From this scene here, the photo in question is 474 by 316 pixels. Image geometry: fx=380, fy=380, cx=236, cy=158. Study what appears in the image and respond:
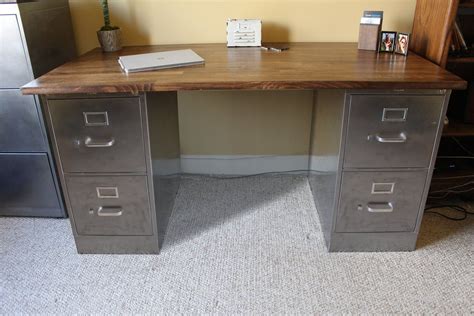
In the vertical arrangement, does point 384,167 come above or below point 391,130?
below

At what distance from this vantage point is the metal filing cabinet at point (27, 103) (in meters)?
1.54

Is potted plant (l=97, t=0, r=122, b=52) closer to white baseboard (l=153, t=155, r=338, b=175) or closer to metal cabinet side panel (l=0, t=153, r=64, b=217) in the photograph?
metal cabinet side panel (l=0, t=153, r=64, b=217)

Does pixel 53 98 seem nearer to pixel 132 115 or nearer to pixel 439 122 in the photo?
pixel 132 115

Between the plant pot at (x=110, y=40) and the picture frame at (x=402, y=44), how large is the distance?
1.29 metres

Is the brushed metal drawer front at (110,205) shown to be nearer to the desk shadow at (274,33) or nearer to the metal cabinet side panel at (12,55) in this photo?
the metal cabinet side panel at (12,55)

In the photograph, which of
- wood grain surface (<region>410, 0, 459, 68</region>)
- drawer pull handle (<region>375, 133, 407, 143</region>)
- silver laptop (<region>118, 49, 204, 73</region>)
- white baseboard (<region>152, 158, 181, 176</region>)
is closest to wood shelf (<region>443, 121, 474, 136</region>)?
wood grain surface (<region>410, 0, 459, 68</region>)

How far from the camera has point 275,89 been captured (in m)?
1.31

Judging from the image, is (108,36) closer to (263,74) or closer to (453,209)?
(263,74)

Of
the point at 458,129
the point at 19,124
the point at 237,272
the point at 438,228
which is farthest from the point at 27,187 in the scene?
the point at 458,129

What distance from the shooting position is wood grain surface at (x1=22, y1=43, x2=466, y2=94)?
1.30 m

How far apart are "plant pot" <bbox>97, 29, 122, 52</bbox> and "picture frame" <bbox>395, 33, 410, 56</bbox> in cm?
129

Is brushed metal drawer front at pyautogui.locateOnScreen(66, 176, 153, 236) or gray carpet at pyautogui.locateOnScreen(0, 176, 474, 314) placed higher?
brushed metal drawer front at pyautogui.locateOnScreen(66, 176, 153, 236)

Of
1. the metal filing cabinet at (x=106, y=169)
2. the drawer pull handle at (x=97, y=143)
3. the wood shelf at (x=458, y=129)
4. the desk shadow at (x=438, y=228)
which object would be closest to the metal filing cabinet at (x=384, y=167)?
the desk shadow at (x=438, y=228)

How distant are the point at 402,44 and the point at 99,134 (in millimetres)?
1322
